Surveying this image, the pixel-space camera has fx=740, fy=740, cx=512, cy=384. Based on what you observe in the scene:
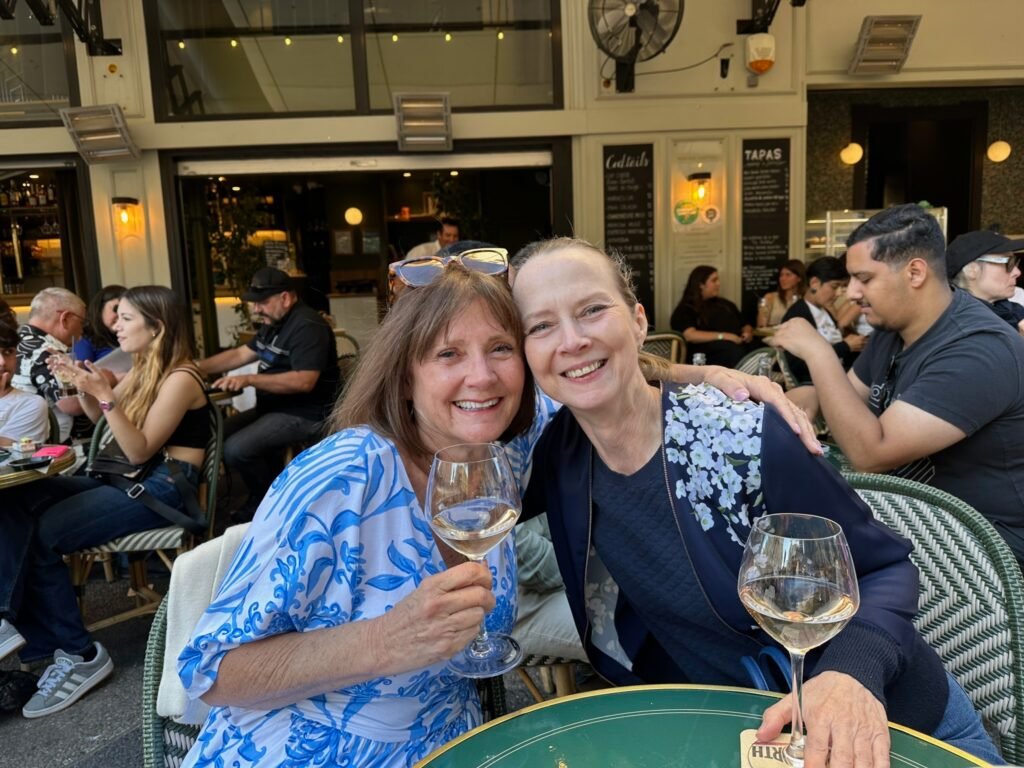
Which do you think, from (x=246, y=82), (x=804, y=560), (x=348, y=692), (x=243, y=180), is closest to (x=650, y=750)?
(x=804, y=560)

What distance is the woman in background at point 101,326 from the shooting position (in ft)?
16.1

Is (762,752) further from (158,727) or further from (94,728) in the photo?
(94,728)

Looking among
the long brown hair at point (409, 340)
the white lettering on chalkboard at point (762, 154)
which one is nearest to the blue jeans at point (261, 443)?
the long brown hair at point (409, 340)

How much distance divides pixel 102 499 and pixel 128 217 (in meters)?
4.33

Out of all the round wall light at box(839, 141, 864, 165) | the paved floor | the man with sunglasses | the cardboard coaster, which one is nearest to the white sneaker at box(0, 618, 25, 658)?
the paved floor

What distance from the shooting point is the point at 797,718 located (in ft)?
3.28

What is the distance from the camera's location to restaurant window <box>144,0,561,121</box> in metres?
6.86

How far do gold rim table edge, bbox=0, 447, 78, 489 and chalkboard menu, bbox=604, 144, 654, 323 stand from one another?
4869mm

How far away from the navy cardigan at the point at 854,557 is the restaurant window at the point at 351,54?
6048 millimetres

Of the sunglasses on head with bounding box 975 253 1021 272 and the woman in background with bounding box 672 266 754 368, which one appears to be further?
the woman in background with bounding box 672 266 754 368

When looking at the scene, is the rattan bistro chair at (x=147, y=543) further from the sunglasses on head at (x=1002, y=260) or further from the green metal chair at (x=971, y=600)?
the sunglasses on head at (x=1002, y=260)

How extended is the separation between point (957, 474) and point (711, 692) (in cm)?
142

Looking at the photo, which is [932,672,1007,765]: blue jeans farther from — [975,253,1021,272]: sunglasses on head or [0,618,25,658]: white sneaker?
[0,618,25,658]: white sneaker

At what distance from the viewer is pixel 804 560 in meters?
0.98
